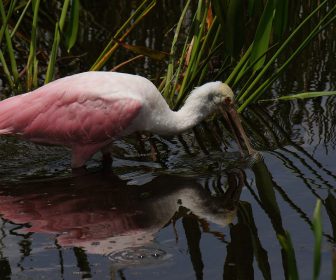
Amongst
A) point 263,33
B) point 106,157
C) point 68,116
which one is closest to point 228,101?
point 263,33

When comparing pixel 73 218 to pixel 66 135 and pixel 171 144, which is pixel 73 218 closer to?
pixel 66 135

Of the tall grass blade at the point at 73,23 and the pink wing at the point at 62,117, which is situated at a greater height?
the tall grass blade at the point at 73,23

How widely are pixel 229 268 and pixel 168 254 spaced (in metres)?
0.37

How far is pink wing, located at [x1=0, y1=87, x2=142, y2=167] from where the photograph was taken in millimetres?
6496

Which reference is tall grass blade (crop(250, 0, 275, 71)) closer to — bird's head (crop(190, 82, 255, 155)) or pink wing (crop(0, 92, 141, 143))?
bird's head (crop(190, 82, 255, 155))

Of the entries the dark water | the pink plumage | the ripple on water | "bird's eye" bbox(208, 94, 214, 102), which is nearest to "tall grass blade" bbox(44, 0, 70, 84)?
the dark water

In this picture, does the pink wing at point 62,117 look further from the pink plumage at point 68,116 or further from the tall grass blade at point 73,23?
the tall grass blade at point 73,23

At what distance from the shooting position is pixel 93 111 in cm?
653

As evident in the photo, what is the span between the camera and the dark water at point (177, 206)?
15.5 ft

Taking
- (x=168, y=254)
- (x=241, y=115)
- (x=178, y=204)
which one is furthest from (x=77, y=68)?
(x=168, y=254)

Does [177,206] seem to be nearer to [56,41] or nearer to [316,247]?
[56,41]

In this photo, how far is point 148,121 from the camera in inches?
257

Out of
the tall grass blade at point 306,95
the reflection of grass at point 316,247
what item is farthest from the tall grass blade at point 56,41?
the reflection of grass at point 316,247

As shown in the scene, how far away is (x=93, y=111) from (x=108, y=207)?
969mm
